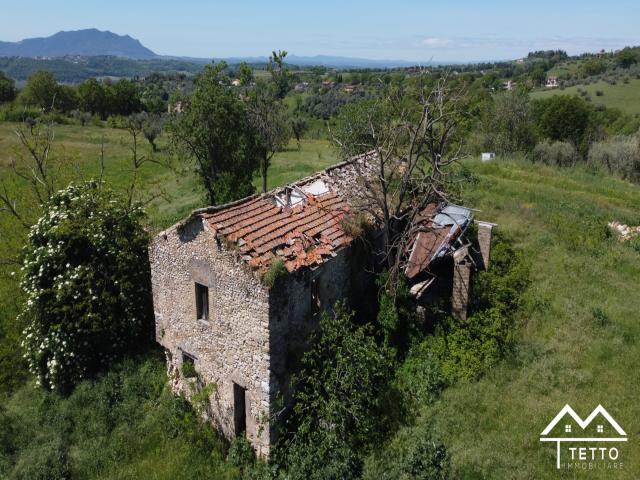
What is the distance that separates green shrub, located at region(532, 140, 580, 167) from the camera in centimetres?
4472

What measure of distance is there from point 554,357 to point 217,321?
35.8 ft

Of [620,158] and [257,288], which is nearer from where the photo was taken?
[257,288]

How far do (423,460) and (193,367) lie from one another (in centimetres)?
790

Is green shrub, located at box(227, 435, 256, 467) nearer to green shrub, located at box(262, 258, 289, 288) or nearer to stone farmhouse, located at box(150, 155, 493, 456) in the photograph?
stone farmhouse, located at box(150, 155, 493, 456)

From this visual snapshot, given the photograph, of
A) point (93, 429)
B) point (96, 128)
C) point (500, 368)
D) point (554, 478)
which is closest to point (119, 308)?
point (93, 429)

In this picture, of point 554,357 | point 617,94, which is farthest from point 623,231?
point 617,94

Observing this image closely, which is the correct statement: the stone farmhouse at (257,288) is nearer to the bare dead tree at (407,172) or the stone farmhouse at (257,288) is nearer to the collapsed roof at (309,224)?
the collapsed roof at (309,224)

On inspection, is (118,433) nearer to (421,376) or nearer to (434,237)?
(421,376)

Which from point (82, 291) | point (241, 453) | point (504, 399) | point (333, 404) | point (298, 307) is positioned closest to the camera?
point (333, 404)

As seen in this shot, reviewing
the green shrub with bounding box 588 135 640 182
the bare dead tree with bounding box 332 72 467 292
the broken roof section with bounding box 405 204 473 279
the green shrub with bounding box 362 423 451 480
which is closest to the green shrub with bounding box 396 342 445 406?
the green shrub with bounding box 362 423 451 480

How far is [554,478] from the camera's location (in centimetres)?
1202

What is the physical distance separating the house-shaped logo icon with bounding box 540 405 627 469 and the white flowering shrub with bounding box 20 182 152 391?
14.4 meters

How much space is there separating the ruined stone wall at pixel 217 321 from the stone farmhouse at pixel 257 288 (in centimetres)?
3

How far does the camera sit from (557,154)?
4484cm
